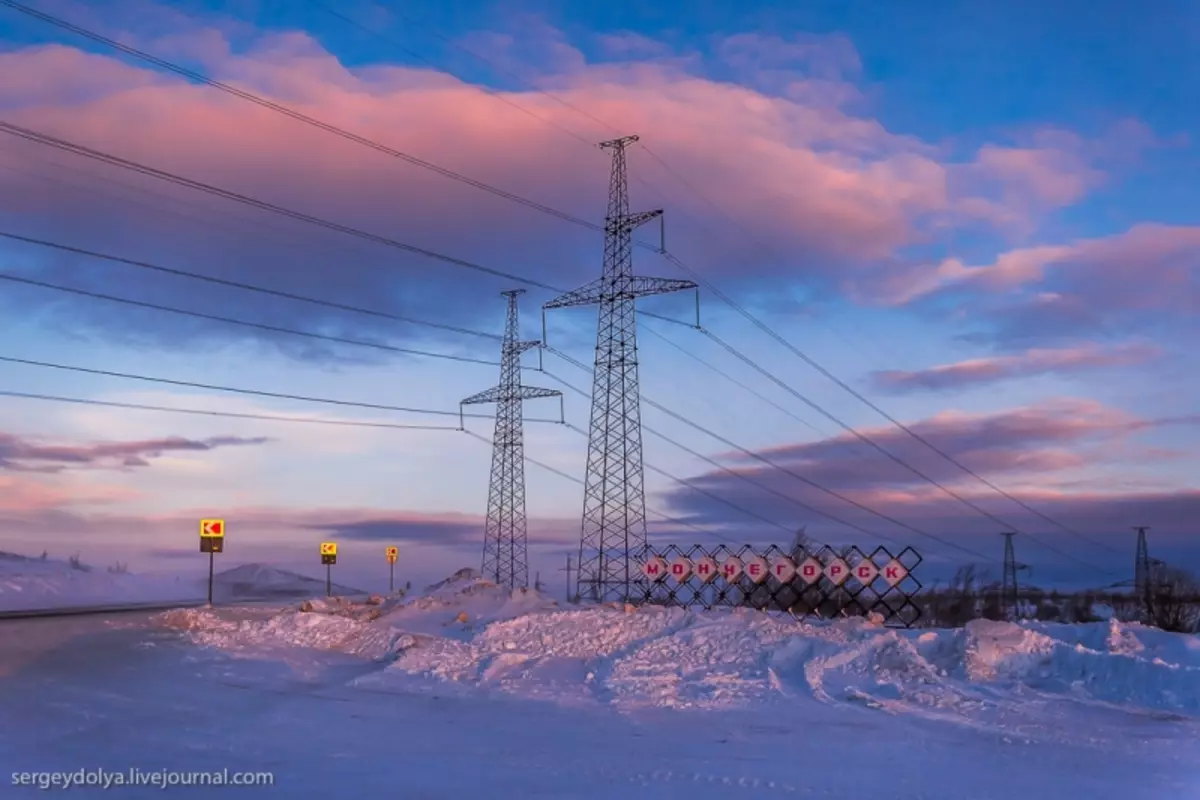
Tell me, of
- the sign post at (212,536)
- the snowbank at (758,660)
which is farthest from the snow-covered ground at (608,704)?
the sign post at (212,536)

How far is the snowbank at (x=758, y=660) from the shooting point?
2402cm

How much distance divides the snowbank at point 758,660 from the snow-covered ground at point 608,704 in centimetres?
8

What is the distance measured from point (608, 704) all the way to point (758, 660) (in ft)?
17.7

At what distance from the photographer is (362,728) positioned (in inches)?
757

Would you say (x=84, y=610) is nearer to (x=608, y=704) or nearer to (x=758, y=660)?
(x=758, y=660)

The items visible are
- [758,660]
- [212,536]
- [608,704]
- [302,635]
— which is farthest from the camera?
[212,536]

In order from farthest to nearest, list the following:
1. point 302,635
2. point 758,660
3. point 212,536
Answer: point 212,536
point 302,635
point 758,660

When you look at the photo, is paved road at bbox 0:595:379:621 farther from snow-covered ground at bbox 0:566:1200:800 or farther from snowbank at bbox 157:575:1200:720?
snowbank at bbox 157:575:1200:720

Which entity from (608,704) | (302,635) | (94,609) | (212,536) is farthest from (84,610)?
(608,704)

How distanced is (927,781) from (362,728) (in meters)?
9.52

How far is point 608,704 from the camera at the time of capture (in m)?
22.6

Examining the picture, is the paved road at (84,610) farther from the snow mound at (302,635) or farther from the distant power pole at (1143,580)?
the distant power pole at (1143,580)

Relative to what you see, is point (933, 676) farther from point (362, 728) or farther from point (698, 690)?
point (362, 728)

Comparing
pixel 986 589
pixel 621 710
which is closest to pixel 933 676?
pixel 621 710
